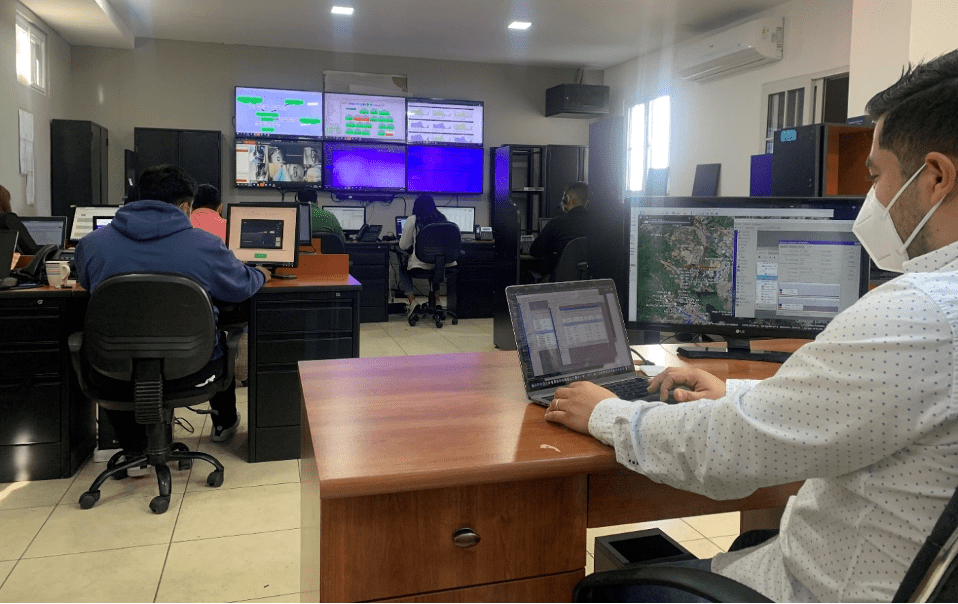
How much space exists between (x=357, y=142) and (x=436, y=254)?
2.43 metres

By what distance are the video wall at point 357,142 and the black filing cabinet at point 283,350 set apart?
5.55 meters

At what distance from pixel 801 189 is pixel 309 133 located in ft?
23.1

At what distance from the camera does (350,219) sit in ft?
29.0

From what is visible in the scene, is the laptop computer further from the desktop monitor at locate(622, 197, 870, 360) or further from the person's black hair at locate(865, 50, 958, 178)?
the person's black hair at locate(865, 50, 958, 178)

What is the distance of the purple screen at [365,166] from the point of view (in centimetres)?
878

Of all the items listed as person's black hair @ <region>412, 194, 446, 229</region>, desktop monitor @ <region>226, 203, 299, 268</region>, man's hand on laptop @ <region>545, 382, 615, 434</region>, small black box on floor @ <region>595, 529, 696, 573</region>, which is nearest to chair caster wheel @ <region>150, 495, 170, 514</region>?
desktop monitor @ <region>226, 203, 299, 268</region>

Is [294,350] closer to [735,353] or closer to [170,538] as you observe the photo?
[170,538]

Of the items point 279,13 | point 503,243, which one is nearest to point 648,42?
point 503,243

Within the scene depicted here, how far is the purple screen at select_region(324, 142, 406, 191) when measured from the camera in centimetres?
878

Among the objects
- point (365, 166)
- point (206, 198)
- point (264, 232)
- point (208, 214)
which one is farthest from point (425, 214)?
point (264, 232)

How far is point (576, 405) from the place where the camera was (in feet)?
4.32

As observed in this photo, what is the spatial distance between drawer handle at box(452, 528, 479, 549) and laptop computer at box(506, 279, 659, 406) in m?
0.36

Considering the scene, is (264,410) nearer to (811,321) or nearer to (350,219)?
(811,321)

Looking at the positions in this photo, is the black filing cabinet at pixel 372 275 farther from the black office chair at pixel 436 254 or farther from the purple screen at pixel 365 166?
the purple screen at pixel 365 166
